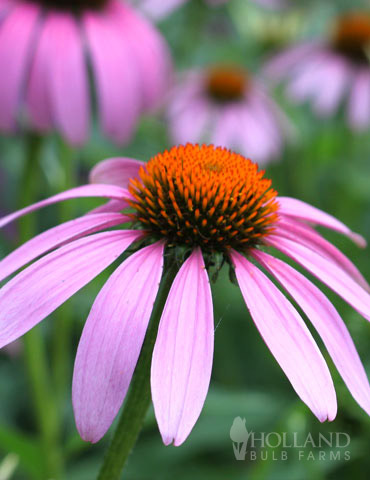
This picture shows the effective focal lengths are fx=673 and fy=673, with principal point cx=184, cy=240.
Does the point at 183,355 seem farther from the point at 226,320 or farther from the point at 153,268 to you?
the point at 226,320

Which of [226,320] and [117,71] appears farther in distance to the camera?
[226,320]

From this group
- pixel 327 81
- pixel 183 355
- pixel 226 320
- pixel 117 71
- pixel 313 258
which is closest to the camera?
pixel 183 355

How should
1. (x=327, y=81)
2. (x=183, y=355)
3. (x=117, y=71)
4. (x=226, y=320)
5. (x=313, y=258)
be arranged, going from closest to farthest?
(x=183, y=355)
(x=313, y=258)
(x=117, y=71)
(x=226, y=320)
(x=327, y=81)

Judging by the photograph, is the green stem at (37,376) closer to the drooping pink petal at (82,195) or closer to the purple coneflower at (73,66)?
the purple coneflower at (73,66)

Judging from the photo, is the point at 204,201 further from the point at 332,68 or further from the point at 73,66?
the point at 332,68

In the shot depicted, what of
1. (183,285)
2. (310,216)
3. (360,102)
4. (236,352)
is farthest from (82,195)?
(360,102)

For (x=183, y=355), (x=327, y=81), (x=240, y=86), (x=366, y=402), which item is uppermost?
(x=240, y=86)

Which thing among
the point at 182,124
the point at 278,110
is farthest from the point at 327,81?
the point at 182,124
